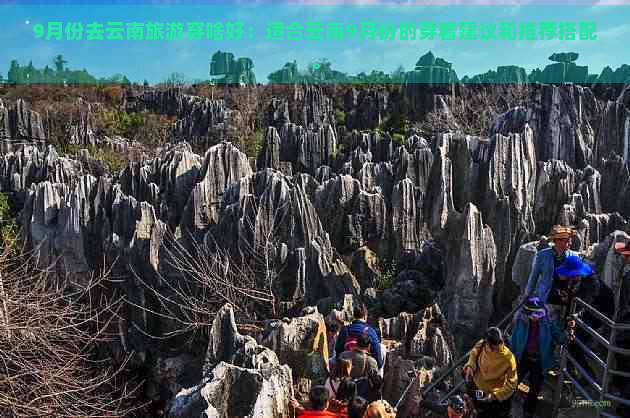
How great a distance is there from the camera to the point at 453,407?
399cm

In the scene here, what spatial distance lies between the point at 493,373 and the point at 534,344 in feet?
2.14

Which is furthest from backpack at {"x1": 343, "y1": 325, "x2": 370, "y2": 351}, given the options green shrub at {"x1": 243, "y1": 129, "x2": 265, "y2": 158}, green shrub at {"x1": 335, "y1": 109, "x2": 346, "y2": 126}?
green shrub at {"x1": 335, "y1": 109, "x2": 346, "y2": 126}

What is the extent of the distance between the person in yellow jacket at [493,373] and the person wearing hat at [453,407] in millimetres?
128

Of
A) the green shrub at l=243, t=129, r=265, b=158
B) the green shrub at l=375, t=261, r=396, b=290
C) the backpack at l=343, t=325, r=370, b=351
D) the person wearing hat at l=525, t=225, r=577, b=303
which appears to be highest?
the green shrub at l=243, t=129, r=265, b=158

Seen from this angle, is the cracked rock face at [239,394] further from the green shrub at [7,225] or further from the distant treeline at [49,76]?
the distant treeline at [49,76]

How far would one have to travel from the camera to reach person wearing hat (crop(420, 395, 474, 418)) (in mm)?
3977

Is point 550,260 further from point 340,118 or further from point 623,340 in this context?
point 340,118

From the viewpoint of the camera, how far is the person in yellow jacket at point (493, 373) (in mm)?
4293

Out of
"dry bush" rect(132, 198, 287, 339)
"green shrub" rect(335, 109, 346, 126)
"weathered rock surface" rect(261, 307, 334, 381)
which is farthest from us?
"green shrub" rect(335, 109, 346, 126)

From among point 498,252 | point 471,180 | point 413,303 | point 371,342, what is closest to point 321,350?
point 371,342

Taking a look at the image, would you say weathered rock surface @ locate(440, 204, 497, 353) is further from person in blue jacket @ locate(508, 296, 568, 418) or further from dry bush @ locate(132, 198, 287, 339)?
person in blue jacket @ locate(508, 296, 568, 418)

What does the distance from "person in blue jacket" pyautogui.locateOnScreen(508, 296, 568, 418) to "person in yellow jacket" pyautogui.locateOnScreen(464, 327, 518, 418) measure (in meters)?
0.47

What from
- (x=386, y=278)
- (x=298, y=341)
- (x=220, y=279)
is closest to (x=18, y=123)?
(x=220, y=279)

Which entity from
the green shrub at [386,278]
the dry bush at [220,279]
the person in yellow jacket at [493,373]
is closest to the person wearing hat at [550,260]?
the person in yellow jacket at [493,373]
